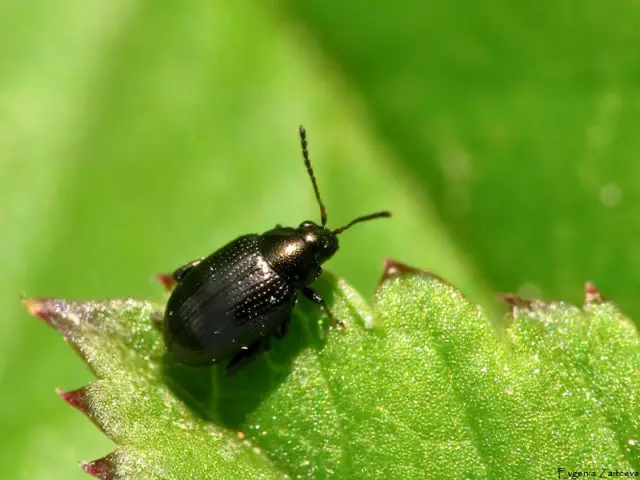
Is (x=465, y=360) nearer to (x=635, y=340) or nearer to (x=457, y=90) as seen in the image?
(x=635, y=340)

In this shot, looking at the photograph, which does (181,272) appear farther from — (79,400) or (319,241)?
(79,400)

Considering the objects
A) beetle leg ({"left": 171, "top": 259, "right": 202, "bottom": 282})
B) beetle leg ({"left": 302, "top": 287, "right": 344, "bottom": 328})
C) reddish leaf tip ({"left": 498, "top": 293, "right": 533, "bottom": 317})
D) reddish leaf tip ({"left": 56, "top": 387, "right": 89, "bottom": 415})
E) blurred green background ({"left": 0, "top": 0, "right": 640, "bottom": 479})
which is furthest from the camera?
blurred green background ({"left": 0, "top": 0, "right": 640, "bottom": 479})

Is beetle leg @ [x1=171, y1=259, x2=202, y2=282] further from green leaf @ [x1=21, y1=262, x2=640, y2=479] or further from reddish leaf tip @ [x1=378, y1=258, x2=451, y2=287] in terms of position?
reddish leaf tip @ [x1=378, y1=258, x2=451, y2=287]

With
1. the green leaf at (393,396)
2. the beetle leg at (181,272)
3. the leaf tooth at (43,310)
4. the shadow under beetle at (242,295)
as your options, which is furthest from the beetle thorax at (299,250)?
the leaf tooth at (43,310)

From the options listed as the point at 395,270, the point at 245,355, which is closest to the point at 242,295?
the point at 245,355

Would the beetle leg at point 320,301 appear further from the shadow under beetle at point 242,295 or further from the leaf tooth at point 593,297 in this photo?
the leaf tooth at point 593,297

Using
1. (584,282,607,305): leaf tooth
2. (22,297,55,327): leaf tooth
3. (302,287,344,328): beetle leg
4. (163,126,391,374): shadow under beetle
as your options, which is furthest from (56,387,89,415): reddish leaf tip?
(584,282,607,305): leaf tooth
